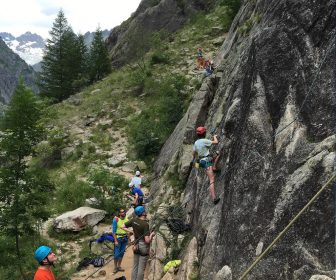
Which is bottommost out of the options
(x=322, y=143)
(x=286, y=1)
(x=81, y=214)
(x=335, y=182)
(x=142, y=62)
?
(x=81, y=214)

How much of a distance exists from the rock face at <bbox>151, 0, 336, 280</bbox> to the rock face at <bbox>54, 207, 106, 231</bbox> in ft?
27.9

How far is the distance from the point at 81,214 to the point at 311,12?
1369cm

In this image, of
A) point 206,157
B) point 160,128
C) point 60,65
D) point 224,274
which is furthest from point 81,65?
point 224,274

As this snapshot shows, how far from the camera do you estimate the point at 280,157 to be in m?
7.64

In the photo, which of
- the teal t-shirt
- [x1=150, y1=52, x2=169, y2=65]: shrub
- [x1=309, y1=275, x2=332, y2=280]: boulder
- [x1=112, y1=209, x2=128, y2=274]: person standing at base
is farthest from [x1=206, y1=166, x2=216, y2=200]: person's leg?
[x1=150, y1=52, x2=169, y2=65]: shrub

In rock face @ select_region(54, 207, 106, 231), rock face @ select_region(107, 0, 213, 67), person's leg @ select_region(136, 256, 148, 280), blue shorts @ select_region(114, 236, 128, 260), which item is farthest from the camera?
rock face @ select_region(107, 0, 213, 67)

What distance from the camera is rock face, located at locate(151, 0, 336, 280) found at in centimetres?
625

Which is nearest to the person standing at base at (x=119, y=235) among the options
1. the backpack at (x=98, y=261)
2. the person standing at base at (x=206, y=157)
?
the backpack at (x=98, y=261)

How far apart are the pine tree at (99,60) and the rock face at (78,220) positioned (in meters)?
33.9

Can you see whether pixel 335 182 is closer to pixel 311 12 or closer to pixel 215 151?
pixel 311 12

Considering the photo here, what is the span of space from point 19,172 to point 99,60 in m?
37.1

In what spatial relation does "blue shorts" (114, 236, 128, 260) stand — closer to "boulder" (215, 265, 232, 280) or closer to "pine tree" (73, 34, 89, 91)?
"boulder" (215, 265, 232, 280)

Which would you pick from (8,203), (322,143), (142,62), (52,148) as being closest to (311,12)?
(322,143)

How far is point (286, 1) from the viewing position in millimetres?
9547
